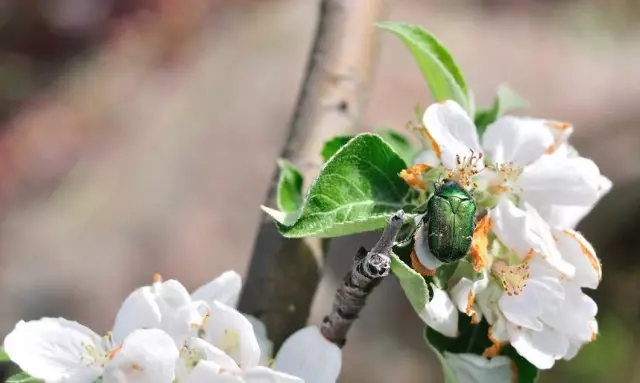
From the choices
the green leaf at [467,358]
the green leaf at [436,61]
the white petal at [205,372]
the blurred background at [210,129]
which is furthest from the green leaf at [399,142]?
the blurred background at [210,129]

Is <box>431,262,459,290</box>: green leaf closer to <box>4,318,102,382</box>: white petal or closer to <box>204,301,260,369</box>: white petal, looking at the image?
<box>204,301,260,369</box>: white petal

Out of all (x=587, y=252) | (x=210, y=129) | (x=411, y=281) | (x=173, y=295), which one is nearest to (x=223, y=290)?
(x=173, y=295)

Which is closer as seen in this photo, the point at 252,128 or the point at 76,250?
the point at 76,250

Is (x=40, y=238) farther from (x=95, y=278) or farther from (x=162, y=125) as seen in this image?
(x=162, y=125)

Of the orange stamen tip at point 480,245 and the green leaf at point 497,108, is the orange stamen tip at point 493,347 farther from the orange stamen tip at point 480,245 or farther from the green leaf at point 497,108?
the green leaf at point 497,108

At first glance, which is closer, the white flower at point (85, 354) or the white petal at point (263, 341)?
the white flower at point (85, 354)

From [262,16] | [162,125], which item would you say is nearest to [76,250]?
[162,125]

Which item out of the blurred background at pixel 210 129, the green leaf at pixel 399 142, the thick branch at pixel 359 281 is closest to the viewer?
the thick branch at pixel 359 281
